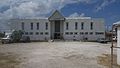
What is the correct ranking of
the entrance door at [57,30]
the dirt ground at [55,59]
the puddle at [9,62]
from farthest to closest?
1. the entrance door at [57,30]
2. the dirt ground at [55,59]
3. the puddle at [9,62]

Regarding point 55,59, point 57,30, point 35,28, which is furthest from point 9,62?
point 57,30

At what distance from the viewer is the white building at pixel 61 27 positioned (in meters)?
87.6

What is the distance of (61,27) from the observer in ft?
300

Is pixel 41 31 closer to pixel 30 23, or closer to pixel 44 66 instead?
pixel 30 23

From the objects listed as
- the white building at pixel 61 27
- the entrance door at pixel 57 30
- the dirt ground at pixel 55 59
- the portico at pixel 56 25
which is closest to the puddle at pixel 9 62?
the dirt ground at pixel 55 59

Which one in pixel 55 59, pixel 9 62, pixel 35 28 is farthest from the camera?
pixel 35 28

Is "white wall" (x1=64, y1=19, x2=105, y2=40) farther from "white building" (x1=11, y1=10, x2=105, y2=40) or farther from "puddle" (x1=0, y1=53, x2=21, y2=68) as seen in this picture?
"puddle" (x1=0, y1=53, x2=21, y2=68)

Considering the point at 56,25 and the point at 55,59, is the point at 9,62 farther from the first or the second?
the point at 56,25

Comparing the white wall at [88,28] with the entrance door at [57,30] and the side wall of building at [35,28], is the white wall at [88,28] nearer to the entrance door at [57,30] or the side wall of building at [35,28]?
the entrance door at [57,30]

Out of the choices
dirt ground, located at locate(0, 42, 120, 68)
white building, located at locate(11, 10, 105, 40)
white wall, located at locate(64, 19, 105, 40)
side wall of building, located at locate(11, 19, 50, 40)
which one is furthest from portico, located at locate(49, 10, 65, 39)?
dirt ground, located at locate(0, 42, 120, 68)

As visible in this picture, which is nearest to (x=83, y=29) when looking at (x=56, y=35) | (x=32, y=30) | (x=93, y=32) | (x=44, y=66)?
(x=93, y=32)

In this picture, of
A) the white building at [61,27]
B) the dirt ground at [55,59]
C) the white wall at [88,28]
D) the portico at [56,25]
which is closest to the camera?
the dirt ground at [55,59]

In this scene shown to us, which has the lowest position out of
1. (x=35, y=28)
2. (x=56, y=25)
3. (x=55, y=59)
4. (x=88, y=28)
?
(x=55, y=59)

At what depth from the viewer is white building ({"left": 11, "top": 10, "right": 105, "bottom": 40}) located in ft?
287
